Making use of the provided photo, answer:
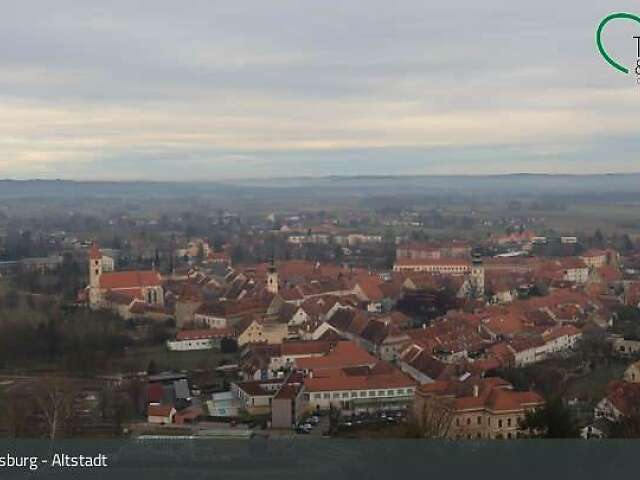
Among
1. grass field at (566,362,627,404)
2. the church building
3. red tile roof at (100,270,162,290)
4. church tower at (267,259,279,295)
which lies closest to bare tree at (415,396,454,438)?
grass field at (566,362,627,404)

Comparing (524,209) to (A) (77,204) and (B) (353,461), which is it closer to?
(A) (77,204)

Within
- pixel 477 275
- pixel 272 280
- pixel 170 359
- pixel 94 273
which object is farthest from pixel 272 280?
pixel 170 359

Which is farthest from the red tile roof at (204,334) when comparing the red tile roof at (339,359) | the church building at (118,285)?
the red tile roof at (339,359)

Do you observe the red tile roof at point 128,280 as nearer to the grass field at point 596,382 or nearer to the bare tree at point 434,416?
the grass field at point 596,382

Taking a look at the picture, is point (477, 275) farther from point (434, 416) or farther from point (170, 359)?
point (434, 416)

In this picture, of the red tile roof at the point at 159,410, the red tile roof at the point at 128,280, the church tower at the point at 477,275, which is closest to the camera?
the red tile roof at the point at 159,410

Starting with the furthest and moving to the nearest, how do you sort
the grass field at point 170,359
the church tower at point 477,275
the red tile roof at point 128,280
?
the church tower at point 477,275 < the red tile roof at point 128,280 < the grass field at point 170,359

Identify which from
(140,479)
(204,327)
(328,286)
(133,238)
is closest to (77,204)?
(133,238)

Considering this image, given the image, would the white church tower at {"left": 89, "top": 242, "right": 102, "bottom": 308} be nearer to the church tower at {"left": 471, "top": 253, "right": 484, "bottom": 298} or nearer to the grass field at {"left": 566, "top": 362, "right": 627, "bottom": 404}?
the church tower at {"left": 471, "top": 253, "right": 484, "bottom": 298}
